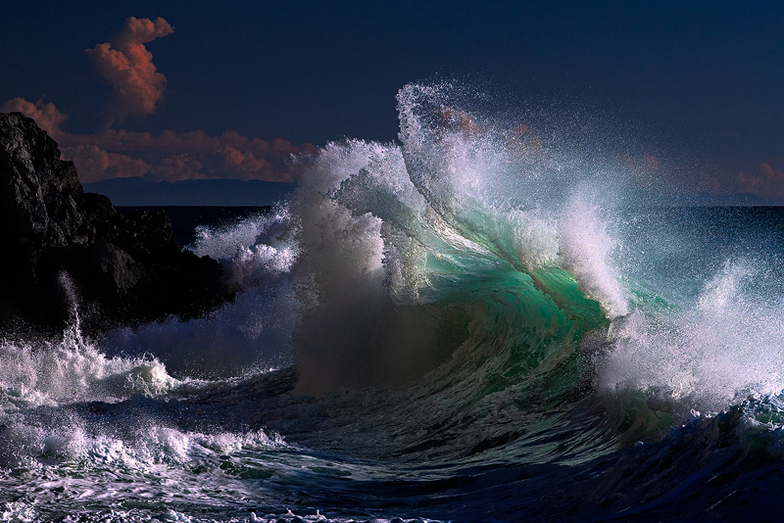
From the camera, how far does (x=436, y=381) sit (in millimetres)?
10125

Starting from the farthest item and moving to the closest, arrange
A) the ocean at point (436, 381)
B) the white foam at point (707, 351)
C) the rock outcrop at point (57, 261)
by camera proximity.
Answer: the rock outcrop at point (57, 261)
the white foam at point (707, 351)
the ocean at point (436, 381)

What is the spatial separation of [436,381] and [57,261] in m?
10.00

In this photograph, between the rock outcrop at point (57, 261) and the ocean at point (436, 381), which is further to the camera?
the rock outcrop at point (57, 261)

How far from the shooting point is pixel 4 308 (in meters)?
15.0

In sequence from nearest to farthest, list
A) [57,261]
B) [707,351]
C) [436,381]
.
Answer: [707,351], [436,381], [57,261]

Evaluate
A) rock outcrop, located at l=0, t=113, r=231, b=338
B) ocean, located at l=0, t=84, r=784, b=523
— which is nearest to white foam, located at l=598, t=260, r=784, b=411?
ocean, located at l=0, t=84, r=784, b=523

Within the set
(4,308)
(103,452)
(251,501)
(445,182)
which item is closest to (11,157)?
(4,308)

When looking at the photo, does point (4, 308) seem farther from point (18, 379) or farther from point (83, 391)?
point (83, 391)

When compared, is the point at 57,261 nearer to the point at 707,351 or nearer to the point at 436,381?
the point at 436,381

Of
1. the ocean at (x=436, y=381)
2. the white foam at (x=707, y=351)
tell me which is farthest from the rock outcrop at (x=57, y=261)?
the white foam at (x=707, y=351)

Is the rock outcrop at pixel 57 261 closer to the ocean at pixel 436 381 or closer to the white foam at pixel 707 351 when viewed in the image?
the ocean at pixel 436 381

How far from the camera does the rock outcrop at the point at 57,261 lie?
15375mm

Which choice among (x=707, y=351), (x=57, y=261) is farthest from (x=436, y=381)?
(x=57, y=261)

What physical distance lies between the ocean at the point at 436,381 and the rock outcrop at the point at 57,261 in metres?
0.68
